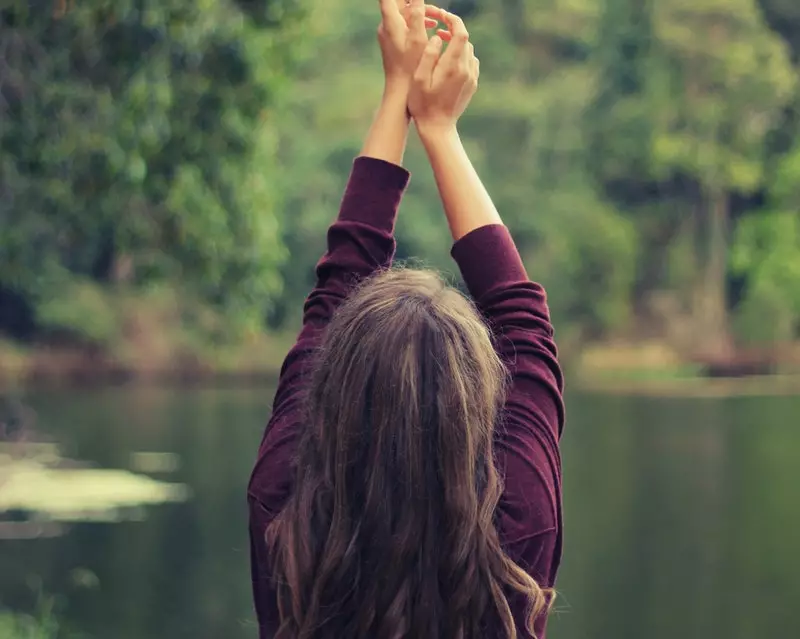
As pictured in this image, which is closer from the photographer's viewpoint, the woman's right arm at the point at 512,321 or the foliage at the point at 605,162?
the woman's right arm at the point at 512,321

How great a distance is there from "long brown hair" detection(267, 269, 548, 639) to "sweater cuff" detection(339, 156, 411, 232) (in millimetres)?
183

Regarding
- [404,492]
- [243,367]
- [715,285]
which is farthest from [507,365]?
[715,285]

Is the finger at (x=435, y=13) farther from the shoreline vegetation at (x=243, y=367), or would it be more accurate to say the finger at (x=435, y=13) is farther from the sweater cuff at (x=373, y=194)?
the shoreline vegetation at (x=243, y=367)

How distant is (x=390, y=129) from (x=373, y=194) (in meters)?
0.06

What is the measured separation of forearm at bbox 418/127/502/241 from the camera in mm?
1271

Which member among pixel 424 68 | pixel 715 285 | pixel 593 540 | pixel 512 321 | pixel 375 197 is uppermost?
pixel 424 68

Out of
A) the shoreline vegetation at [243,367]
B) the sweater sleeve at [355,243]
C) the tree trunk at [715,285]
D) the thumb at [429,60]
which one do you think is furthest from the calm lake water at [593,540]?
the tree trunk at [715,285]

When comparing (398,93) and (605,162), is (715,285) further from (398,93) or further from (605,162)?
(398,93)

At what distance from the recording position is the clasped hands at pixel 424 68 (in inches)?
50.4

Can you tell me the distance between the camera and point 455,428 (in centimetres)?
113

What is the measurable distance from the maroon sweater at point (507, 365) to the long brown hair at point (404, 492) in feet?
0.10

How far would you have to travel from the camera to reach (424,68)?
1.29 metres

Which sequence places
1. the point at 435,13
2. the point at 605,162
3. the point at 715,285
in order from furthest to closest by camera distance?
the point at 605,162 < the point at 715,285 < the point at 435,13

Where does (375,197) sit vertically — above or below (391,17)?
below
